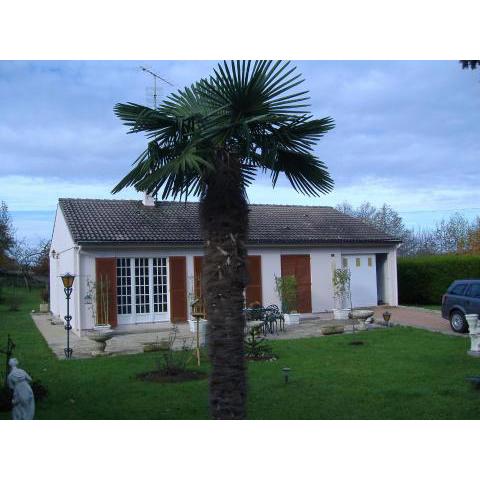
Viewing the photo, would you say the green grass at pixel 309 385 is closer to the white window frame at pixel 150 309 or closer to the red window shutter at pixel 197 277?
the white window frame at pixel 150 309

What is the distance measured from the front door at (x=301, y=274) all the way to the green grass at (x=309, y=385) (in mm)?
6616

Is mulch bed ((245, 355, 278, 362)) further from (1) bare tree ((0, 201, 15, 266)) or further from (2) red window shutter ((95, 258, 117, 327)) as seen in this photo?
(1) bare tree ((0, 201, 15, 266))

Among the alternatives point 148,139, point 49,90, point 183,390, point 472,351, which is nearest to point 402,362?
point 472,351

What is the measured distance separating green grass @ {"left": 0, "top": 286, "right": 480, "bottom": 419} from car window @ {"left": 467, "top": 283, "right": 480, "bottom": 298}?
1.69 m

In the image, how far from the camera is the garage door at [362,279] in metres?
22.2

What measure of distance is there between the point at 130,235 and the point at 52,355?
596 centimetres

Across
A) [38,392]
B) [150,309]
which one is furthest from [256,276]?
[38,392]

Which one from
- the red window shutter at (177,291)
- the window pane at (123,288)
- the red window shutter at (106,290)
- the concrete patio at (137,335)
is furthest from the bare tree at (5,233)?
the red window shutter at (177,291)

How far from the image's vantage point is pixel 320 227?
23.0 meters

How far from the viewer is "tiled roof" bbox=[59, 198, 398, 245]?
18.4 meters

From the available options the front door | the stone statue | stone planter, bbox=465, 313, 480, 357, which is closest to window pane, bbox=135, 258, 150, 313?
the front door

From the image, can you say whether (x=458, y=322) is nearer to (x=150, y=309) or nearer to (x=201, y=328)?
(x=201, y=328)
